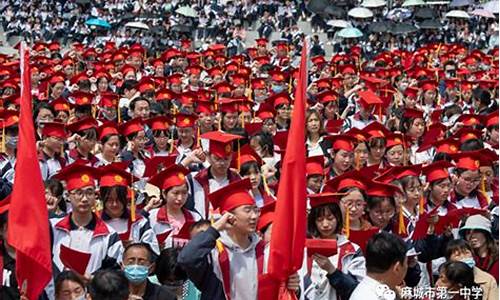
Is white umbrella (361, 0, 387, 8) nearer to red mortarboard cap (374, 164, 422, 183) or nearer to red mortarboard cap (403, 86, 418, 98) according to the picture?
red mortarboard cap (403, 86, 418, 98)

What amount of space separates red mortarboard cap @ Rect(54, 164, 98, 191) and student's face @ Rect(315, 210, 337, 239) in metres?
1.83

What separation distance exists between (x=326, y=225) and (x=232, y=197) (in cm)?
73

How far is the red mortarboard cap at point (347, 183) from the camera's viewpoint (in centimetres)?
698

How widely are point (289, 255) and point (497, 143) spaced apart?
6.66 meters

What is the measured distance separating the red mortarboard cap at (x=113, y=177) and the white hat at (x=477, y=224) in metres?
2.54

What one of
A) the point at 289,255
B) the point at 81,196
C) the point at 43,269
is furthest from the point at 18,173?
the point at 289,255

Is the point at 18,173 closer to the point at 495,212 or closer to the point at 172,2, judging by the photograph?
the point at 495,212

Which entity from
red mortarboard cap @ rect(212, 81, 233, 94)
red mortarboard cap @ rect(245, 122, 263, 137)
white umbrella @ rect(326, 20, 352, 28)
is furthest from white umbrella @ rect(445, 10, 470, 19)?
red mortarboard cap @ rect(245, 122, 263, 137)

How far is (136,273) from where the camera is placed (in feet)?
19.2

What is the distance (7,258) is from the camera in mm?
5938

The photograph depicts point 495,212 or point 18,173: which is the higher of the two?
point 18,173

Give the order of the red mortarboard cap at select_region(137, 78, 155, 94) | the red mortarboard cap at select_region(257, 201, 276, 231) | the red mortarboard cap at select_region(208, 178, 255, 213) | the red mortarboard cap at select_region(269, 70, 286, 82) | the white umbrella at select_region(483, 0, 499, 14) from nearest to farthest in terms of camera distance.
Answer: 1. the red mortarboard cap at select_region(208, 178, 255, 213)
2. the red mortarboard cap at select_region(257, 201, 276, 231)
3. the red mortarboard cap at select_region(137, 78, 155, 94)
4. the red mortarboard cap at select_region(269, 70, 286, 82)
5. the white umbrella at select_region(483, 0, 499, 14)

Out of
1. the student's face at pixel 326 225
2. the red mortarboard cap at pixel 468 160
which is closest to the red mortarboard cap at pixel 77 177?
the student's face at pixel 326 225

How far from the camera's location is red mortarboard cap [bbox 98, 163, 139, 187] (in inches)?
280
